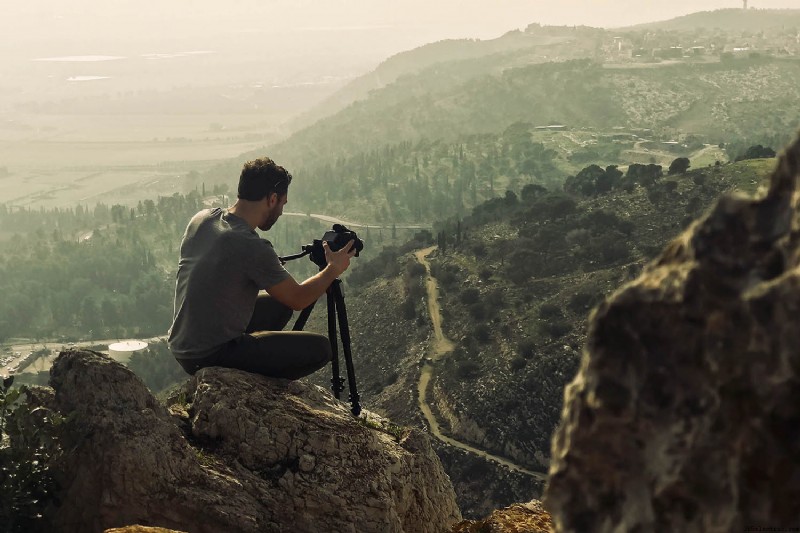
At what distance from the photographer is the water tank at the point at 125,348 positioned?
162 m

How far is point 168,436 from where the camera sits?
9.82 m

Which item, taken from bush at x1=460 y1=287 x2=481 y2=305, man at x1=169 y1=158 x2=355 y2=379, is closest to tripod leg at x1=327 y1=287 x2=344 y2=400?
man at x1=169 y1=158 x2=355 y2=379

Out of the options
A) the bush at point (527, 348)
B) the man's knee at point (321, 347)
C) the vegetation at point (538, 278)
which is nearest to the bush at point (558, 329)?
the vegetation at point (538, 278)

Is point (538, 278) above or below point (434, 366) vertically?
above

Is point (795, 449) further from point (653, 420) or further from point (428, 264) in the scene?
point (428, 264)

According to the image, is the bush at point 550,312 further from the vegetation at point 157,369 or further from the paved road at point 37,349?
the paved road at point 37,349

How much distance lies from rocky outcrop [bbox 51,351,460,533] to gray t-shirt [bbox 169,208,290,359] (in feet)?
1.75

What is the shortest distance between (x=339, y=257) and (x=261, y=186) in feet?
4.13

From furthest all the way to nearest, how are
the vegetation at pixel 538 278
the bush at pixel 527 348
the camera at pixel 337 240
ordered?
1. the bush at pixel 527 348
2. the vegetation at pixel 538 278
3. the camera at pixel 337 240

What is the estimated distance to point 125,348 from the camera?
555ft

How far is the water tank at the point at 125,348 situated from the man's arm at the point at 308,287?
154m

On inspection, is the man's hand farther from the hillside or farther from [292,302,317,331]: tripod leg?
the hillside

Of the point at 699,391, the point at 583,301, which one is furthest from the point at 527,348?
the point at 699,391

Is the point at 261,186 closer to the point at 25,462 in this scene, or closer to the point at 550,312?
the point at 25,462
